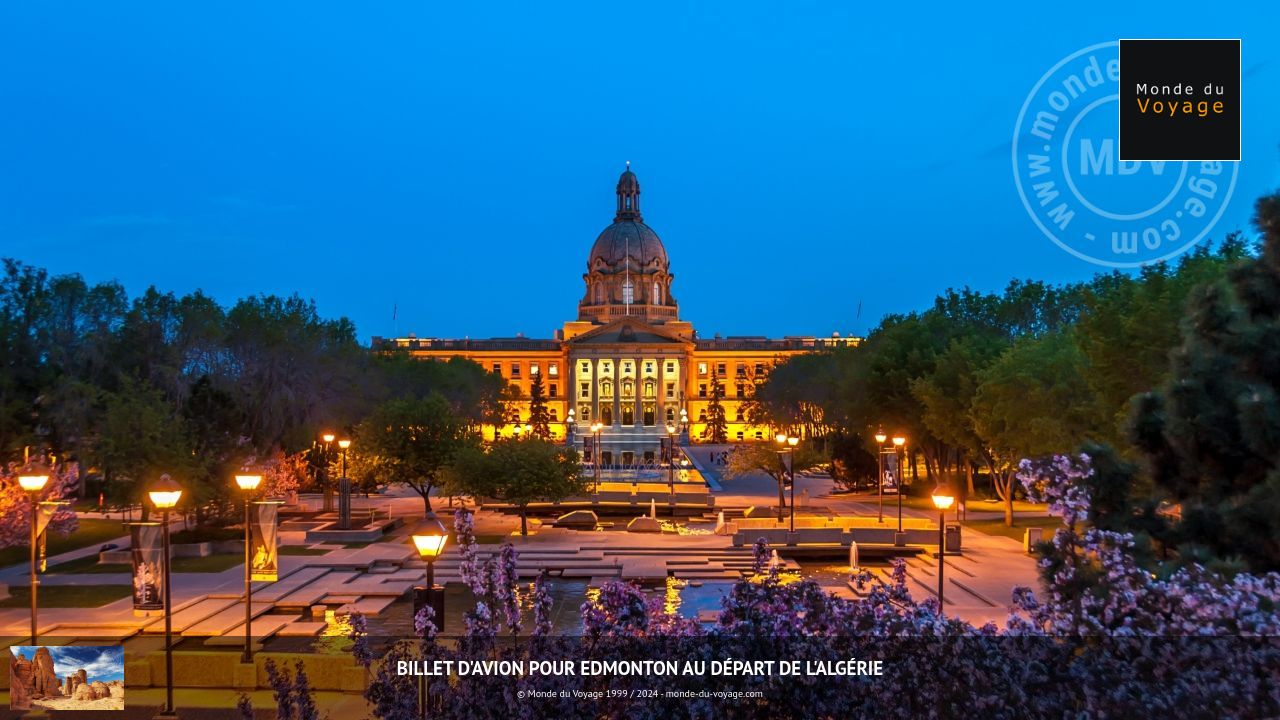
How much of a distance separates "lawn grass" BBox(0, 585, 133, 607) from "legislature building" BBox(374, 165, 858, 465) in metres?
87.5

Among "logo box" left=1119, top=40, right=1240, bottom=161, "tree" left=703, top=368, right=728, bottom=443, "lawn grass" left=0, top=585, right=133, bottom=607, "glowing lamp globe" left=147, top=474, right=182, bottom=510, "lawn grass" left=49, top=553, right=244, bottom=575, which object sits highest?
"logo box" left=1119, top=40, right=1240, bottom=161

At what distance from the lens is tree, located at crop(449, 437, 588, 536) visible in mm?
33312

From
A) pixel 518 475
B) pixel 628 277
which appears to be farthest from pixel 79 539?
pixel 628 277

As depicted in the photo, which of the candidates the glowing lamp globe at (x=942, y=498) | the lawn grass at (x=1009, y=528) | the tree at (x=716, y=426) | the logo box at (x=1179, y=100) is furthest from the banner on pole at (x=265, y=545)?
the tree at (x=716, y=426)

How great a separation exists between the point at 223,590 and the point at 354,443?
1525 centimetres

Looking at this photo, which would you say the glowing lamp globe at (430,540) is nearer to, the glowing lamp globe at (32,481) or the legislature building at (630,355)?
the glowing lamp globe at (32,481)

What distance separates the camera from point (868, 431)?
49.5 metres

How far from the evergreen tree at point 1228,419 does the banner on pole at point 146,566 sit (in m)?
17.2

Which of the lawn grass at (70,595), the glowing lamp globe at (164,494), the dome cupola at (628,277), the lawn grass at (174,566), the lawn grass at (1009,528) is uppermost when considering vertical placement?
the dome cupola at (628,277)

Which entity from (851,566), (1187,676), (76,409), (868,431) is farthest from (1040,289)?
(1187,676)

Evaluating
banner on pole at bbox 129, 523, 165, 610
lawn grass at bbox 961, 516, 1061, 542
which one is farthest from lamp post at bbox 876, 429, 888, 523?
banner on pole at bbox 129, 523, 165, 610

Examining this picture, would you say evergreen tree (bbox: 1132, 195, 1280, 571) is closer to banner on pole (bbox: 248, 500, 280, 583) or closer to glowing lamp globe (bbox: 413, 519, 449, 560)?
glowing lamp globe (bbox: 413, 519, 449, 560)

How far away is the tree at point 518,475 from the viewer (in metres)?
33.3

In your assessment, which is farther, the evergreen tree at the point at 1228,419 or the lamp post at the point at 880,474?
the lamp post at the point at 880,474
